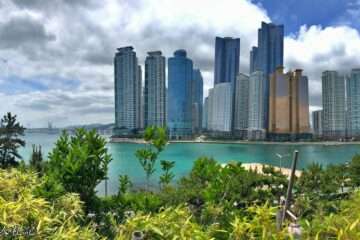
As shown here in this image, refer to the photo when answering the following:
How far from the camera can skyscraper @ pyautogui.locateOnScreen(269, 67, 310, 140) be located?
74.6m

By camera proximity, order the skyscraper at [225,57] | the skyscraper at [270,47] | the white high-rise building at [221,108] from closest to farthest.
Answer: the white high-rise building at [221,108] → the skyscraper at [270,47] → the skyscraper at [225,57]

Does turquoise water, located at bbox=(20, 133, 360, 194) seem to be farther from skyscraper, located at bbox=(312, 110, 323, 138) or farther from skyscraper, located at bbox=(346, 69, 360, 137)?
skyscraper, located at bbox=(312, 110, 323, 138)

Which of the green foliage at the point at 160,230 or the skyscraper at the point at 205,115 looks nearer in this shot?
the green foliage at the point at 160,230

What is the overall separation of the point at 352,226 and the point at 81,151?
4.72 meters

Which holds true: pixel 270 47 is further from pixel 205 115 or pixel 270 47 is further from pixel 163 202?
pixel 163 202

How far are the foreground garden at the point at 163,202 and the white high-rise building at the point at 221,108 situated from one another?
79.9m

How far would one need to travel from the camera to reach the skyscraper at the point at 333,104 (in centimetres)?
7875

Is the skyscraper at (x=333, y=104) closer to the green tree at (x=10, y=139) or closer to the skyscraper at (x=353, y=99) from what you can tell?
the skyscraper at (x=353, y=99)

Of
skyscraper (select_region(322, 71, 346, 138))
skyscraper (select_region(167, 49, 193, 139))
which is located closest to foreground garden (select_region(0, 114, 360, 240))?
skyscraper (select_region(167, 49, 193, 139))

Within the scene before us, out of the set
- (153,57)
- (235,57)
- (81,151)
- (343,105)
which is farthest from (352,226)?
(235,57)

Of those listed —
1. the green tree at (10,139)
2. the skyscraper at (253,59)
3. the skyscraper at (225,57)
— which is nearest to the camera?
the green tree at (10,139)

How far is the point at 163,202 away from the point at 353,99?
3243 inches

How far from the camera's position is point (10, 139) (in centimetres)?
1712

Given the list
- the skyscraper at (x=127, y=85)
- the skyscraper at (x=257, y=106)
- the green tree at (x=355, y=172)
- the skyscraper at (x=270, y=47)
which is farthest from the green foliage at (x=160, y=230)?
the skyscraper at (x=270, y=47)
